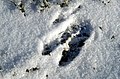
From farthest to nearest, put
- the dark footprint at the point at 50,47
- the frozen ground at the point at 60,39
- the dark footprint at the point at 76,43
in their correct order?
the dark footprint at the point at 50,47
the dark footprint at the point at 76,43
the frozen ground at the point at 60,39

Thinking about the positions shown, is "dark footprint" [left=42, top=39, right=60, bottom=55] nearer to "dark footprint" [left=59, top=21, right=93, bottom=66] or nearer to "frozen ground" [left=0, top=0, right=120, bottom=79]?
"frozen ground" [left=0, top=0, right=120, bottom=79]

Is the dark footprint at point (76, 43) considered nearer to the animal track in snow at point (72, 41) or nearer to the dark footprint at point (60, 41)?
the animal track in snow at point (72, 41)

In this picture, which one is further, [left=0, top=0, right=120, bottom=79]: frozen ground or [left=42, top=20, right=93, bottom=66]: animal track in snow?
[left=42, top=20, right=93, bottom=66]: animal track in snow

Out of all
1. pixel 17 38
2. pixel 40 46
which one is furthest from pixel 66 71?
pixel 17 38

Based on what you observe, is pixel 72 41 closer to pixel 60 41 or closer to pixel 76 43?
pixel 76 43

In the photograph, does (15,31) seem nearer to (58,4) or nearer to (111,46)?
(58,4)

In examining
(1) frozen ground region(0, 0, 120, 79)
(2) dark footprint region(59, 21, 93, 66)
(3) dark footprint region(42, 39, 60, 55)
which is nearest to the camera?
(1) frozen ground region(0, 0, 120, 79)

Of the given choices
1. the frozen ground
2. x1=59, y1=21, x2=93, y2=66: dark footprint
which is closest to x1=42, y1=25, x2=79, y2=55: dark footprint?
the frozen ground

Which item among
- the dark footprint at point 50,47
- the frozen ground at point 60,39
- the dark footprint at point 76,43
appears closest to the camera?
the frozen ground at point 60,39

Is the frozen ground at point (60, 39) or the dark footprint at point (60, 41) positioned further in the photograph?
the dark footprint at point (60, 41)

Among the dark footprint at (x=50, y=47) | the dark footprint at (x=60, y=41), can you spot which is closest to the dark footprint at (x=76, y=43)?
the dark footprint at (x=60, y=41)
